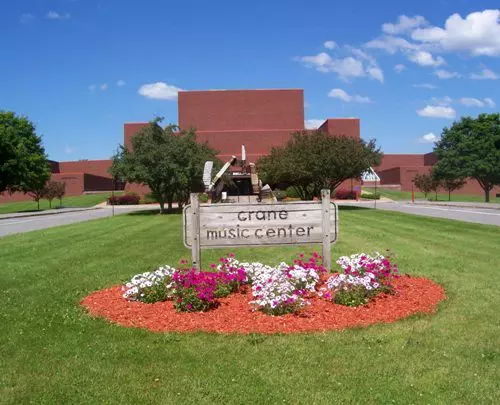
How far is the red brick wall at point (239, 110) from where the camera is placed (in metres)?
73.4

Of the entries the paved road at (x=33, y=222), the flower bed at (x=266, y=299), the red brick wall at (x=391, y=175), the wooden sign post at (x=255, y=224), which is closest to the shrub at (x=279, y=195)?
the paved road at (x=33, y=222)

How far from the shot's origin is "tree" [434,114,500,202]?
48625 mm

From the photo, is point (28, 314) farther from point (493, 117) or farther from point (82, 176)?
point (82, 176)

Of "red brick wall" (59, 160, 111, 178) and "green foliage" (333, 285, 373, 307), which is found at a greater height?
"red brick wall" (59, 160, 111, 178)

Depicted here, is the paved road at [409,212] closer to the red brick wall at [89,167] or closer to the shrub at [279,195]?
the shrub at [279,195]

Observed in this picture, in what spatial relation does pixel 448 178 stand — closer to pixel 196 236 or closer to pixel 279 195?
pixel 279 195

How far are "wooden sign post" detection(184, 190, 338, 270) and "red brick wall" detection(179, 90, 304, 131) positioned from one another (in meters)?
66.6

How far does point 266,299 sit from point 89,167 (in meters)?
92.3

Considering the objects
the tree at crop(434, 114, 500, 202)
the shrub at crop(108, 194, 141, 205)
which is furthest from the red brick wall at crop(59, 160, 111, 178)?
the tree at crop(434, 114, 500, 202)

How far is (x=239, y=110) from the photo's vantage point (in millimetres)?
73812

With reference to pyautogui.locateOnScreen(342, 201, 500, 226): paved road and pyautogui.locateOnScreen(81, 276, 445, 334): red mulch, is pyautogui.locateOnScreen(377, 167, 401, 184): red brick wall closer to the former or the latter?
pyautogui.locateOnScreen(342, 201, 500, 226): paved road

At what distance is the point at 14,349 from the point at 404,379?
3.55 metres

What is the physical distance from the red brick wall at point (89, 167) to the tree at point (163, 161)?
5959 centimetres

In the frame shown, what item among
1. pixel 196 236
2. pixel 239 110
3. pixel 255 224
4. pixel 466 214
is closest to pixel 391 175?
pixel 239 110
